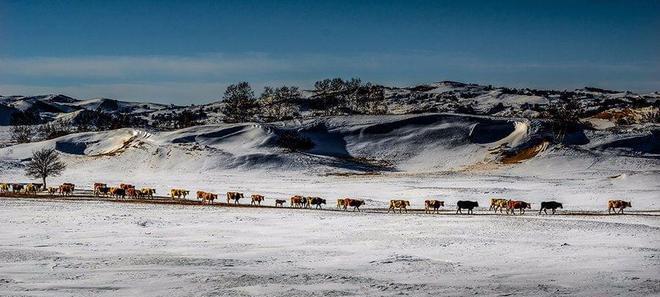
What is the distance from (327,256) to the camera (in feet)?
83.7

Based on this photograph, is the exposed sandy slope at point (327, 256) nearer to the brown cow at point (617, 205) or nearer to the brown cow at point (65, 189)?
the brown cow at point (617, 205)

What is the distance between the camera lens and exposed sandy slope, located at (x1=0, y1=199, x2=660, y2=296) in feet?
65.8

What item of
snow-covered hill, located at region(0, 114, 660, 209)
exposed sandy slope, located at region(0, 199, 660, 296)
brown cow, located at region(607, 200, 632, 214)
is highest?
snow-covered hill, located at region(0, 114, 660, 209)

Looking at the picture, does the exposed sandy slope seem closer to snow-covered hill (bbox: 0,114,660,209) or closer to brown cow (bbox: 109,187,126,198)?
brown cow (bbox: 109,187,126,198)

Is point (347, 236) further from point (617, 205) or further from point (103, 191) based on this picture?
point (103, 191)

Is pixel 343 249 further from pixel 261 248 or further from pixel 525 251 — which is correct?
pixel 525 251

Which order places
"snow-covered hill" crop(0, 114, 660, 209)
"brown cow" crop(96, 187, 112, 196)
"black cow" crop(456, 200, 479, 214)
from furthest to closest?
"snow-covered hill" crop(0, 114, 660, 209) < "brown cow" crop(96, 187, 112, 196) < "black cow" crop(456, 200, 479, 214)

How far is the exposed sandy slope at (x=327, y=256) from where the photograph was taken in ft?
65.8

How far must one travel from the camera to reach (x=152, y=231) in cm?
3291

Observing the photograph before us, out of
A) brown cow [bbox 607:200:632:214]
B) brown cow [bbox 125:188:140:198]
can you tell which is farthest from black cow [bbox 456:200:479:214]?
brown cow [bbox 125:188:140:198]

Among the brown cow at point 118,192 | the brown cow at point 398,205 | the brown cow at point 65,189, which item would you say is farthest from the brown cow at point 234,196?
the brown cow at point 65,189

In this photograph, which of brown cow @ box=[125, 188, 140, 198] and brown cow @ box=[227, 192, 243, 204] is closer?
brown cow @ box=[227, 192, 243, 204]

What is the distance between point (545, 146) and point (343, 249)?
2470 inches

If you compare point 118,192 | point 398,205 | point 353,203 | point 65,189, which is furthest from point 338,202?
point 65,189
